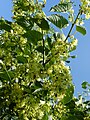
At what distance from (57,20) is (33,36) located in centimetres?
27

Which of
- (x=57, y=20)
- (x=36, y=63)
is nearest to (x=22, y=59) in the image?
(x=36, y=63)

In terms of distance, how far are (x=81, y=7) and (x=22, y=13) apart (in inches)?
21.6

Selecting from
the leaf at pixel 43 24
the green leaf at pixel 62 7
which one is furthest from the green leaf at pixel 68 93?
the green leaf at pixel 62 7

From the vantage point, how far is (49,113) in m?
3.00

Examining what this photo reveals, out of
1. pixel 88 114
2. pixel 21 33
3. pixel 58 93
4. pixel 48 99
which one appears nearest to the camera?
pixel 58 93

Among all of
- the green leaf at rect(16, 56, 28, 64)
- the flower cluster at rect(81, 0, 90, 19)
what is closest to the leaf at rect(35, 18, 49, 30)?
the green leaf at rect(16, 56, 28, 64)

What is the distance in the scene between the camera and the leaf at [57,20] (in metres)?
2.97

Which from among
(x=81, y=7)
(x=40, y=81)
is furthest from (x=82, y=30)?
(x=40, y=81)

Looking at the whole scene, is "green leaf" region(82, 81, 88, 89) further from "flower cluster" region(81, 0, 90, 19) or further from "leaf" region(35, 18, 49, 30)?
"leaf" region(35, 18, 49, 30)

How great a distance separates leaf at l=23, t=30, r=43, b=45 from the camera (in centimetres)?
308

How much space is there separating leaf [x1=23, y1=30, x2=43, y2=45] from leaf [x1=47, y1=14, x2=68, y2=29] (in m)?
0.19

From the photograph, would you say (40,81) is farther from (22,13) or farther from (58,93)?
(22,13)

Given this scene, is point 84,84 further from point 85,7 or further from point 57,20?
point 57,20

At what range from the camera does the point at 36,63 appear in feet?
9.68
